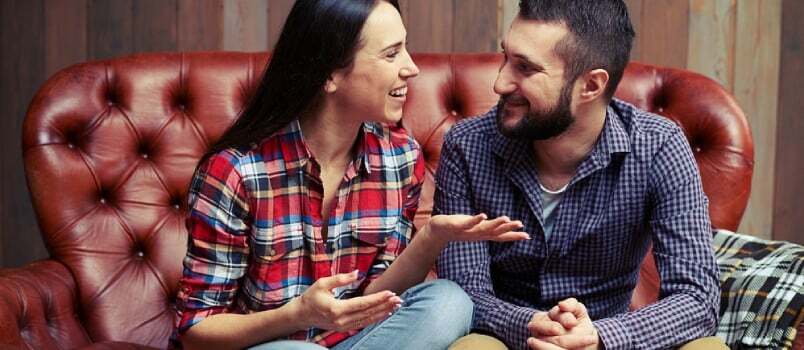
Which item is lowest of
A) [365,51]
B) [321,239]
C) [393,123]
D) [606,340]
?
[606,340]

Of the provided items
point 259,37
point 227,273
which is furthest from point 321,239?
point 259,37

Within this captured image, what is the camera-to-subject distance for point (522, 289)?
1.79m

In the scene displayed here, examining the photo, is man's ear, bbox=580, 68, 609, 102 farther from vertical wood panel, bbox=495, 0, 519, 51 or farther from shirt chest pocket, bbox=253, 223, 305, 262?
vertical wood panel, bbox=495, 0, 519, 51

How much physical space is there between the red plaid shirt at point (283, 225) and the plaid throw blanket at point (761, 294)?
557 mm

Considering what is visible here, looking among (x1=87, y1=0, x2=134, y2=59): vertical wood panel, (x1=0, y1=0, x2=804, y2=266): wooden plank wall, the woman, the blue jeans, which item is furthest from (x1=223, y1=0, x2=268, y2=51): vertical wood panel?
the blue jeans

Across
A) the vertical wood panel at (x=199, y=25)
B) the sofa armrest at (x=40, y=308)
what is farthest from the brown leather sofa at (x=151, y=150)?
the vertical wood panel at (x=199, y=25)

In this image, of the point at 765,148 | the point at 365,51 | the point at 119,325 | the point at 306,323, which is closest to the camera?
the point at 306,323

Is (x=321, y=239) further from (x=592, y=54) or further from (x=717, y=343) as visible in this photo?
(x=717, y=343)

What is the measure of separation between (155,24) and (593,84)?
1.39 meters

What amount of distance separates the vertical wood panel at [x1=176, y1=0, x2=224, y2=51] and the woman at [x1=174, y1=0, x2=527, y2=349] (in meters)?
1.04

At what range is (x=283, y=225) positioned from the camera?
1.67m

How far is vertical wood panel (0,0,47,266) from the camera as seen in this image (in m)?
2.80

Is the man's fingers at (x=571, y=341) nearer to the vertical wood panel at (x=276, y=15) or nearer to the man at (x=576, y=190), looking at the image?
the man at (x=576, y=190)

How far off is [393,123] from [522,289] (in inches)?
13.8
